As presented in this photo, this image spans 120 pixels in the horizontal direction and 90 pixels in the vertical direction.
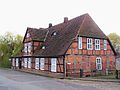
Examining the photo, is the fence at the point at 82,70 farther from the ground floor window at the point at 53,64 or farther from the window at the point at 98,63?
the ground floor window at the point at 53,64

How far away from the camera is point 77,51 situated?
30.8 meters

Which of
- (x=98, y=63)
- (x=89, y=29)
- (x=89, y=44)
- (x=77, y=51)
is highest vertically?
(x=89, y=29)

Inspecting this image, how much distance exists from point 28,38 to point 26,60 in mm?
4174

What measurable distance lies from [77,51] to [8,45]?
35.1m

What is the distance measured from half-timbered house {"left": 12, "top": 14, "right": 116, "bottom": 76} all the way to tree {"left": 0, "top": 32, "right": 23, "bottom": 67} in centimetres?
2211

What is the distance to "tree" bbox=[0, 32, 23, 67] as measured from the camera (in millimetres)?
59031

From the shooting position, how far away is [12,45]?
2454 inches

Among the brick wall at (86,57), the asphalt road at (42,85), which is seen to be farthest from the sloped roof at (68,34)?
the asphalt road at (42,85)

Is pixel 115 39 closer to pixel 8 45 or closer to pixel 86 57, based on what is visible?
pixel 8 45

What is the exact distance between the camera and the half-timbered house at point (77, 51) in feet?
99.0

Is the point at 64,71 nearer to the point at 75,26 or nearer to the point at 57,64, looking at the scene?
the point at 57,64

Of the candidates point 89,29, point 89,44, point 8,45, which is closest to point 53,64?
point 89,44

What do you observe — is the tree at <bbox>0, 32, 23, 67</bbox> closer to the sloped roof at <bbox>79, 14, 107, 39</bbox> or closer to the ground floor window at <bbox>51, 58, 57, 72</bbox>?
the ground floor window at <bbox>51, 58, 57, 72</bbox>

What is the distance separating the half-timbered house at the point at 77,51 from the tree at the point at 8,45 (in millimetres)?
22115
